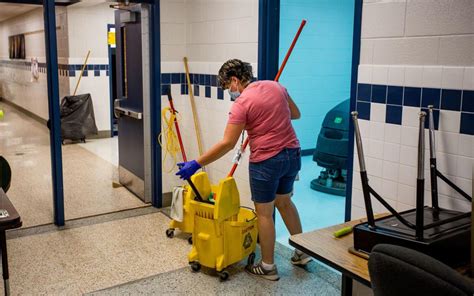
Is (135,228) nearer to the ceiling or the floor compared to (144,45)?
nearer to the floor

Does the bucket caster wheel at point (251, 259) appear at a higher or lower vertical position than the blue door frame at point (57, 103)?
lower

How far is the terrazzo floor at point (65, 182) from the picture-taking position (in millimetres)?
4579

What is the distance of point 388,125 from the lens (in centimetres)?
261

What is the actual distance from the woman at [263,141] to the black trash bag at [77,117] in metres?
5.08

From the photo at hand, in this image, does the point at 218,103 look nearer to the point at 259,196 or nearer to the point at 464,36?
the point at 259,196

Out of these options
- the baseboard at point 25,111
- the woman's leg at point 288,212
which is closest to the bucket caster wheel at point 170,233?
the woman's leg at point 288,212

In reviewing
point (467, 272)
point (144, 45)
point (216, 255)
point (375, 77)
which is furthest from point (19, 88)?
point (467, 272)

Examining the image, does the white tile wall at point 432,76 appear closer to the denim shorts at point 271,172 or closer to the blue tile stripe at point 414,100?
the blue tile stripe at point 414,100

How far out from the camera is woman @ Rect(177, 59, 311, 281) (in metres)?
2.92

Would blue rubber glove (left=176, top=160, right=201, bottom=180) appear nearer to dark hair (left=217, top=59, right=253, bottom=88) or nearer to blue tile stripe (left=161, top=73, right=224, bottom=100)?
dark hair (left=217, top=59, right=253, bottom=88)

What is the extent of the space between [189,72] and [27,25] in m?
6.88

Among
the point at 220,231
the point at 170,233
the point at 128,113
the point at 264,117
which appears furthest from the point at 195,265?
the point at 128,113

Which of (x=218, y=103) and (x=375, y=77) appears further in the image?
(x=218, y=103)

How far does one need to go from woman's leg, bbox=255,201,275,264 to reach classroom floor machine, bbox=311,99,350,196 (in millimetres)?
1993
